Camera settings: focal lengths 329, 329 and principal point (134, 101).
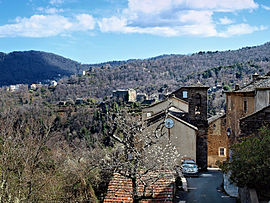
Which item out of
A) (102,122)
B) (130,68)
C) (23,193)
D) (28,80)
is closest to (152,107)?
(23,193)

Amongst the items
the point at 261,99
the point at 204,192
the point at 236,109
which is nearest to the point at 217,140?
the point at 236,109

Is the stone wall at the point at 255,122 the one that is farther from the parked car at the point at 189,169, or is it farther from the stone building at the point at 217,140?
the stone building at the point at 217,140

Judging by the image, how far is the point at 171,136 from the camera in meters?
21.2

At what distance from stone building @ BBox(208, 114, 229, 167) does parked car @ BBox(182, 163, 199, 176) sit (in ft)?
25.6

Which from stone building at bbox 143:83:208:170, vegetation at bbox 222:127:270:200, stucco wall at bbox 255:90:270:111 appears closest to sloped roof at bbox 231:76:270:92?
stucco wall at bbox 255:90:270:111

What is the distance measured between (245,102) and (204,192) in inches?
323

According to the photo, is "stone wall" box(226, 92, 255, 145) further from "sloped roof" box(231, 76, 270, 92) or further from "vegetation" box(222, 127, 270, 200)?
"vegetation" box(222, 127, 270, 200)

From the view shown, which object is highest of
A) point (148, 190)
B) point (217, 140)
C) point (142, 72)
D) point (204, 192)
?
point (142, 72)

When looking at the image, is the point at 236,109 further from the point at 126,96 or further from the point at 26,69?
the point at 26,69

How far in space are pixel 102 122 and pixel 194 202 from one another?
50.4 meters

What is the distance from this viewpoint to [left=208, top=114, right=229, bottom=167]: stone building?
92.1ft

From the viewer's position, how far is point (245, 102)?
2208cm

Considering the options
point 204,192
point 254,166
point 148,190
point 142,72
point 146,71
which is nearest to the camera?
point 254,166

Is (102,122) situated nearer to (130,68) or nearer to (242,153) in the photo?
(242,153)
